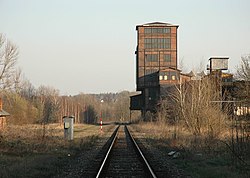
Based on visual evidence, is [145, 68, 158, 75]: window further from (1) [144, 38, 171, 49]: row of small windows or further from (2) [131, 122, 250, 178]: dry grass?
(2) [131, 122, 250, 178]: dry grass

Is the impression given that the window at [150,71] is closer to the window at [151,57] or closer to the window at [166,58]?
the window at [151,57]

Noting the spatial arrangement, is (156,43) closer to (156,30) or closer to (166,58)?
(156,30)

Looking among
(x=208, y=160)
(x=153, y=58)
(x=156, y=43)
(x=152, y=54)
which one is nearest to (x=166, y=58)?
(x=153, y=58)

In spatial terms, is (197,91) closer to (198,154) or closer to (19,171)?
(198,154)

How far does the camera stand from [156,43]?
7406cm

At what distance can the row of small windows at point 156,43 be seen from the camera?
7375cm

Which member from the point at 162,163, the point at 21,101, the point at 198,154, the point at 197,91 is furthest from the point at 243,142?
the point at 21,101

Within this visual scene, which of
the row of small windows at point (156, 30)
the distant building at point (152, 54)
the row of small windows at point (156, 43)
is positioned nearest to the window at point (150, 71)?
the distant building at point (152, 54)

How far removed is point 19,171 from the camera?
12578mm

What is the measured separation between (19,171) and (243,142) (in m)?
7.90

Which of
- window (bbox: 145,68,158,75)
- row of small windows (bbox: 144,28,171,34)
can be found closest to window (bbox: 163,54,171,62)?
window (bbox: 145,68,158,75)

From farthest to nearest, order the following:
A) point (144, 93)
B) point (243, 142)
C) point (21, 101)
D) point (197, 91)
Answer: point (144, 93), point (21, 101), point (197, 91), point (243, 142)

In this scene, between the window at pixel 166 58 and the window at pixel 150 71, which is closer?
the window at pixel 150 71

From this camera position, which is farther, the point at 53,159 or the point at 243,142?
the point at 53,159
